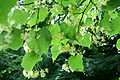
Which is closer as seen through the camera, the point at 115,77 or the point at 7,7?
the point at 7,7

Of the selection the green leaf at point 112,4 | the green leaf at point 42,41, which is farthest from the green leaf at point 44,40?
the green leaf at point 112,4

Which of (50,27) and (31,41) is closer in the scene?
(31,41)

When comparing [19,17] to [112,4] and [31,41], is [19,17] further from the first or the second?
[112,4]

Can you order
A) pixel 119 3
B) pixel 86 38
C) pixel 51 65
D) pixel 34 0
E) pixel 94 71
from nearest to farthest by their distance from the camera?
1. pixel 119 3
2. pixel 34 0
3. pixel 86 38
4. pixel 94 71
5. pixel 51 65

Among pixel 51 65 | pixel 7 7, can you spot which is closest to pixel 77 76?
pixel 51 65

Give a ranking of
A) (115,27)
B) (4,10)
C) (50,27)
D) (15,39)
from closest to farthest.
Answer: (4,10) → (15,39) → (115,27) → (50,27)

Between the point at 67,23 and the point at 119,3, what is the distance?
0.62 feet

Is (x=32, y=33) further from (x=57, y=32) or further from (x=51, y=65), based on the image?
(x=51, y=65)

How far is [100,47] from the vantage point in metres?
5.04

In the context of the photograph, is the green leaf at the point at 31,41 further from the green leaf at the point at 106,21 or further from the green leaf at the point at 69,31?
the green leaf at the point at 106,21

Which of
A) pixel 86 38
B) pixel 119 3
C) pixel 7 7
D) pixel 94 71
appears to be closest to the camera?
pixel 7 7

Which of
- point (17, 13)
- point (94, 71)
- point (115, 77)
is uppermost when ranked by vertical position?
point (17, 13)

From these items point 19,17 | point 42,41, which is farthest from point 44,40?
point 19,17

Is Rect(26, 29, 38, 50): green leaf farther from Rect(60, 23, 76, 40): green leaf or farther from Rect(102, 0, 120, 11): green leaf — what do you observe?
Rect(102, 0, 120, 11): green leaf
